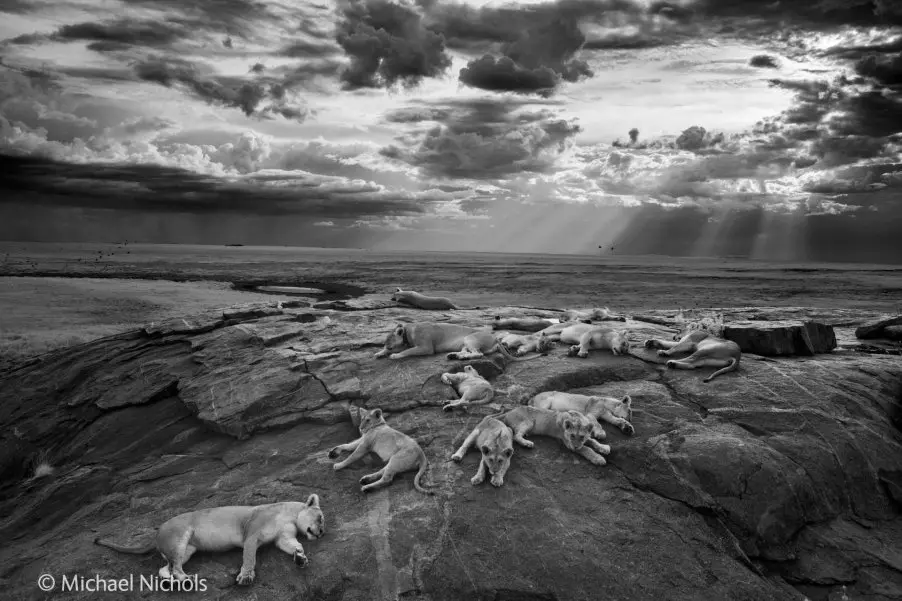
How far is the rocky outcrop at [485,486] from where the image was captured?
22.3 feet

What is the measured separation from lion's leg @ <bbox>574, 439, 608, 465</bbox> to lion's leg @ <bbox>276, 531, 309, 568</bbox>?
4637mm

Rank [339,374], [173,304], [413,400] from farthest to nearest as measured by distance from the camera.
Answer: [173,304]
[339,374]
[413,400]

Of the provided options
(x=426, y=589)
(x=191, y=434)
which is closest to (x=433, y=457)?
(x=426, y=589)

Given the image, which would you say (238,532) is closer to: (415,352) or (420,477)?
(420,477)

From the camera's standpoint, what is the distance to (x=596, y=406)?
9758 mm

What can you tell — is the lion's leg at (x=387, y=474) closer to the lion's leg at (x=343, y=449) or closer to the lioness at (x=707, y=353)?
the lion's leg at (x=343, y=449)

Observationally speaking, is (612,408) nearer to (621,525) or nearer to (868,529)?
(621,525)

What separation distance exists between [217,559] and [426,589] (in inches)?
111

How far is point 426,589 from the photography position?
6438 mm

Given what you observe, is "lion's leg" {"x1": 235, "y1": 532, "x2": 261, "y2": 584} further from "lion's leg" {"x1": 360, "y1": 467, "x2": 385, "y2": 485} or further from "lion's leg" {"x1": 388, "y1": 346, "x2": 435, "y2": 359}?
"lion's leg" {"x1": 388, "y1": 346, "x2": 435, "y2": 359}

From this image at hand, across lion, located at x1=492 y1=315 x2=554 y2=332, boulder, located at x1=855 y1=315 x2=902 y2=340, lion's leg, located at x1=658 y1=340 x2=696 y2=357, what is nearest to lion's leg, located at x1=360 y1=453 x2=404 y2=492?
lion's leg, located at x1=658 y1=340 x2=696 y2=357

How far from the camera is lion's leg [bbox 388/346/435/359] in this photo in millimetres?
12836

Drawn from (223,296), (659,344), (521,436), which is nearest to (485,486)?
(521,436)

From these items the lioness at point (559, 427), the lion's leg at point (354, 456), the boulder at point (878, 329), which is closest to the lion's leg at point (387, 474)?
the lion's leg at point (354, 456)
